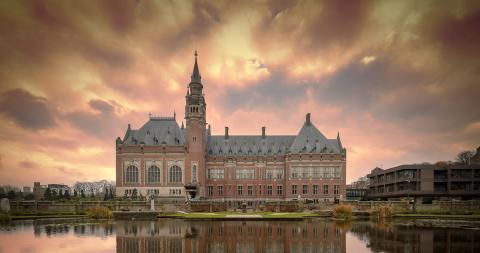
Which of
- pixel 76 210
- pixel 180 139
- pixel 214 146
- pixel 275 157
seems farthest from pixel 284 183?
pixel 76 210

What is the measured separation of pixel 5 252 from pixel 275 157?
228 feet

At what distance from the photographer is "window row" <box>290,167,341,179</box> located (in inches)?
3354

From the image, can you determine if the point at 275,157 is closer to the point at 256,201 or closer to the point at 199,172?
the point at 256,201

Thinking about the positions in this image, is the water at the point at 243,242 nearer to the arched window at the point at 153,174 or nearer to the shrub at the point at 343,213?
the shrub at the point at 343,213

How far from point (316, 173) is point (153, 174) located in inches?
1441

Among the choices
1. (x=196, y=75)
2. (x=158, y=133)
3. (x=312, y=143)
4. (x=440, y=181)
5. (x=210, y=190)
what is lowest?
(x=210, y=190)

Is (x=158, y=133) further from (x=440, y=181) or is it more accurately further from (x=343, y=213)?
(x=440, y=181)

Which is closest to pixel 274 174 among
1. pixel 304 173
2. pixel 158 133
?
pixel 304 173

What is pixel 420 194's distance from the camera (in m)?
83.1

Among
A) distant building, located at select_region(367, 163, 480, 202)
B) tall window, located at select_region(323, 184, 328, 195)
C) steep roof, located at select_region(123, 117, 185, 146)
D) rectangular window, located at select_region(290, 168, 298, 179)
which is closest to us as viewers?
distant building, located at select_region(367, 163, 480, 202)

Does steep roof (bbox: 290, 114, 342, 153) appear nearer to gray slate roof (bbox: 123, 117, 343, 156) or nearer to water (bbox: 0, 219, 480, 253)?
gray slate roof (bbox: 123, 117, 343, 156)

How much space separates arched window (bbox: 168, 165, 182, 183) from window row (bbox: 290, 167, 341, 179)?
25236mm

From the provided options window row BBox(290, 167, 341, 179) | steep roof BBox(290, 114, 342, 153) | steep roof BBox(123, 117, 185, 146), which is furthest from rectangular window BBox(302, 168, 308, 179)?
steep roof BBox(123, 117, 185, 146)

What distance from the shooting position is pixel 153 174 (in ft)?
272
